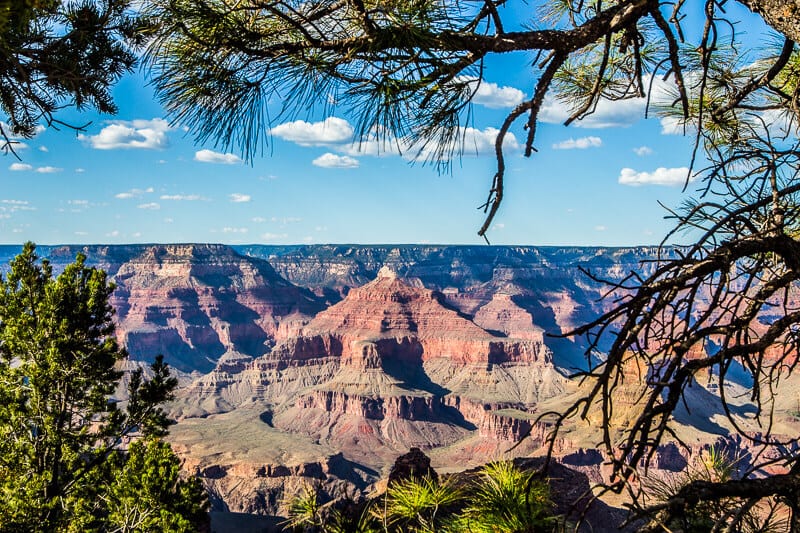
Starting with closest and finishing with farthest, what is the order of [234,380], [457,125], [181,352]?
[457,125]
[234,380]
[181,352]

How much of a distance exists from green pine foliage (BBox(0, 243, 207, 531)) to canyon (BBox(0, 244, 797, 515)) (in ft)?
33.8

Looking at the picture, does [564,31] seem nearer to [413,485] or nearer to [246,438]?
[413,485]

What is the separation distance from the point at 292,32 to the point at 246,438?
208 feet

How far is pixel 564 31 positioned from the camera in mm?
3096

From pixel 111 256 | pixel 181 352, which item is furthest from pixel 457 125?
pixel 111 256

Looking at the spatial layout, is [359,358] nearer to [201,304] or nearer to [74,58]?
[201,304]

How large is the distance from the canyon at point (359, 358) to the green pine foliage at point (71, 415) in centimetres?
1030

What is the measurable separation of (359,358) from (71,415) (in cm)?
7468

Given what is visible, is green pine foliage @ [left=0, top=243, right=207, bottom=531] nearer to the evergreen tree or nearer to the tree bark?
the evergreen tree

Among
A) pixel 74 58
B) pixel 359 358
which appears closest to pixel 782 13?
pixel 74 58

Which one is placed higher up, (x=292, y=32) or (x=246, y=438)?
(x=292, y=32)

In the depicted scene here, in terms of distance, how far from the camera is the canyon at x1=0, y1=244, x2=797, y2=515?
179 ft

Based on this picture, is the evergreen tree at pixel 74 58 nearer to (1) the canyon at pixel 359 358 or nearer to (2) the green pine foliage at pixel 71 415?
(2) the green pine foliage at pixel 71 415

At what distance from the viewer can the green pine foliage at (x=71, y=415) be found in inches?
434
